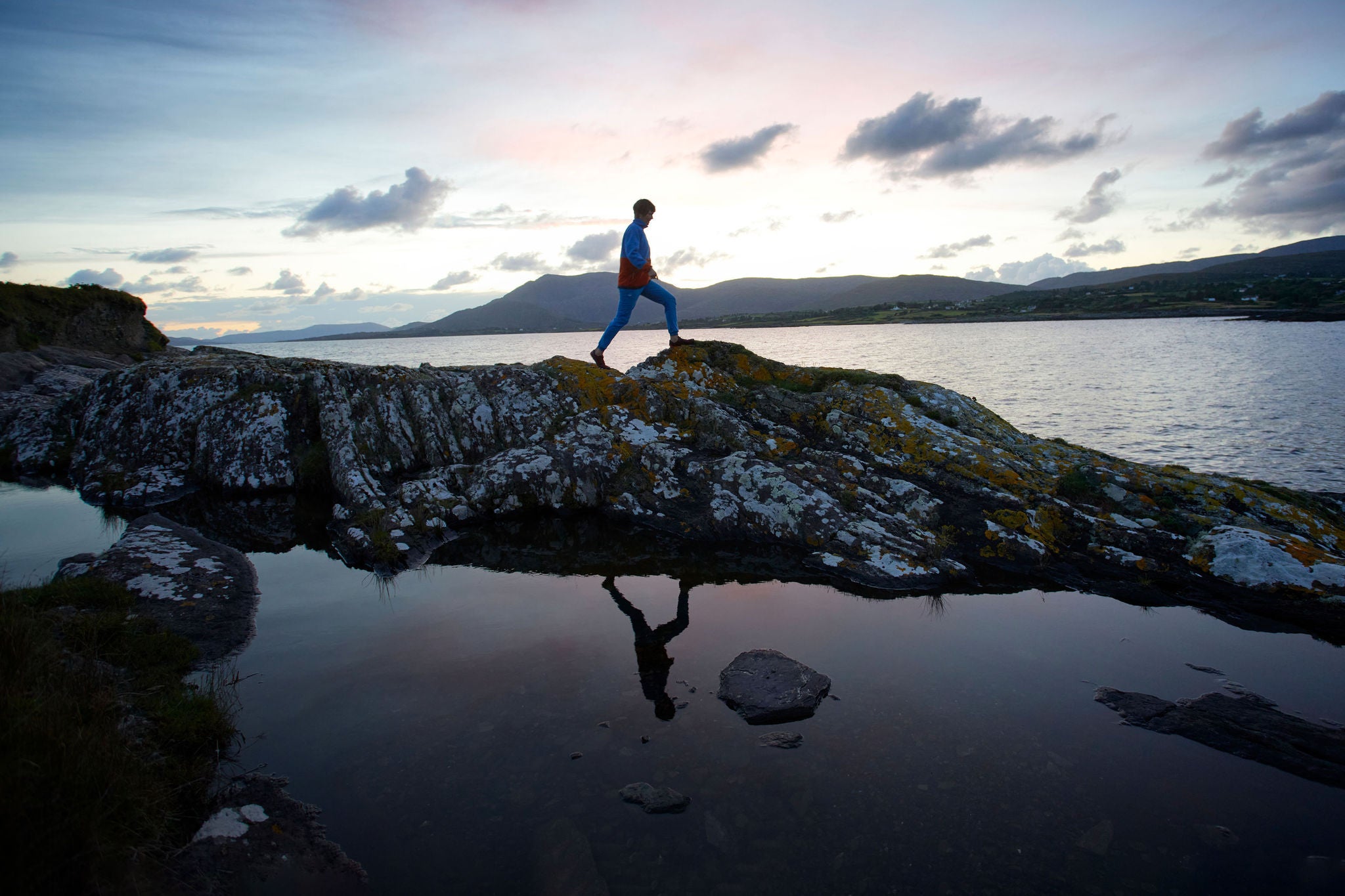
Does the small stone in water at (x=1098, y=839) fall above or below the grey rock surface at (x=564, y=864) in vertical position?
below

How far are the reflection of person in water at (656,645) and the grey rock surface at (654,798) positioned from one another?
3.30 ft

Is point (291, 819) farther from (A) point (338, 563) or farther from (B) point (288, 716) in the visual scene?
(A) point (338, 563)

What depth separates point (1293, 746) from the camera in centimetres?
571

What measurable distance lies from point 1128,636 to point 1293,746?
2206 millimetres

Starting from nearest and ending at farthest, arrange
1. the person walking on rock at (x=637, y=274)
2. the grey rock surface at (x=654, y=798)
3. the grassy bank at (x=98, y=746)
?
1. the grassy bank at (x=98, y=746)
2. the grey rock surface at (x=654, y=798)
3. the person walking on rock at (x=637, y=274)

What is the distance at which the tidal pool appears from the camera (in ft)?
14.8

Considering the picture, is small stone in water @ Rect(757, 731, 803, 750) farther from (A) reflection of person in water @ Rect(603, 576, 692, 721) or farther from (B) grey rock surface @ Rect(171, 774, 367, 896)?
(B) grey rock surface @ Rect(171, 774, 367, 896)

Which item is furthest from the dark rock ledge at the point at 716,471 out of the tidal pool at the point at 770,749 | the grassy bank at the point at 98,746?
the grassy bank at the point at 98,746

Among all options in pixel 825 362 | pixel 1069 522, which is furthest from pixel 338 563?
pixel 825 362

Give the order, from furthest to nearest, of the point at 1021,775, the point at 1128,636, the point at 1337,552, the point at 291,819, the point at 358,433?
the point at 358,433, the point at 1337,552, the point at 1128,636, the point at 1021,775, the point at 291,819

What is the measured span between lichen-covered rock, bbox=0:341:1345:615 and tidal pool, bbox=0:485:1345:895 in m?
1.47

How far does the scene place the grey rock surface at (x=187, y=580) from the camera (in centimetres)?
777

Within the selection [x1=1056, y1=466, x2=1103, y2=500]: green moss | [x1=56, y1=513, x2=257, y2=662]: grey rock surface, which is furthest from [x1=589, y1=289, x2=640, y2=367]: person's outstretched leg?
[x1=1056, y1=466, x2=1103, y2=500]: green moss

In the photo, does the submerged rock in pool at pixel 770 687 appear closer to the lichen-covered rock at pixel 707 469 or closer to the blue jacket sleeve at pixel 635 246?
the lichen-covered rock at pixel 707 469
